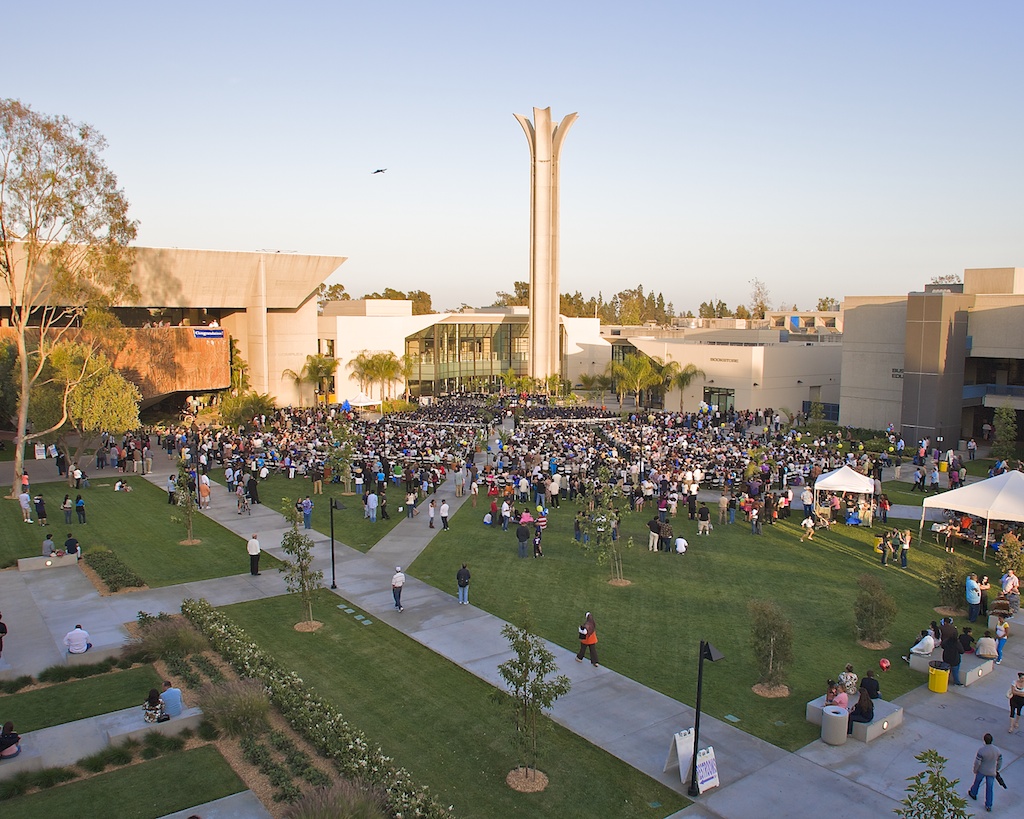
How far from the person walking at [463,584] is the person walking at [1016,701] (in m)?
A: 10.1

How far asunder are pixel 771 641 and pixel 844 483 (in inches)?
518

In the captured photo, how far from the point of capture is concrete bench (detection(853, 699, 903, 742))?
39.4 ft

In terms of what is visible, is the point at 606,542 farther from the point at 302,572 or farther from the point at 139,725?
the point at 139,725

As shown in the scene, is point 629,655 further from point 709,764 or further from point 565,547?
point 565,547

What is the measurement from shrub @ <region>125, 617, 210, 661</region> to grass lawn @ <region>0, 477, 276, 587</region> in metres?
4.69

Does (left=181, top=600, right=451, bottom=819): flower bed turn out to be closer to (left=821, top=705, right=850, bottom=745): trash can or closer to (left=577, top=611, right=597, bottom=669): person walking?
(left=577, top=611, right=597, bottom=669): person walking

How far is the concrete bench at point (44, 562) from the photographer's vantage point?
20658mm

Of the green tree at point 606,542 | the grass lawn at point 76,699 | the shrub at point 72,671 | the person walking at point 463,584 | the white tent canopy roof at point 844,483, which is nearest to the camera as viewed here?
the grass lawn at point 76,699

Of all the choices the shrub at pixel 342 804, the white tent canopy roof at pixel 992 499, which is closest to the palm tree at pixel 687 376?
the white tent canopy roof at pixel 992 499

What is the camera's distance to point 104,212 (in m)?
30.5

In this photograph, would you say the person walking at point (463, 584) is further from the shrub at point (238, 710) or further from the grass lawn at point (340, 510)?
the shrub at point (238, 710)

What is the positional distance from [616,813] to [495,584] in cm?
939

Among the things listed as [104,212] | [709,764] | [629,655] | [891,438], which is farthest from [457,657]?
[891,438]

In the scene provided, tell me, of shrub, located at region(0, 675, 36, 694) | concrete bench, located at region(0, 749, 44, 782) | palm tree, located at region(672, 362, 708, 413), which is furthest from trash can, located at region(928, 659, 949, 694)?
palm tree, located at region(672, 362, 708, 413)
